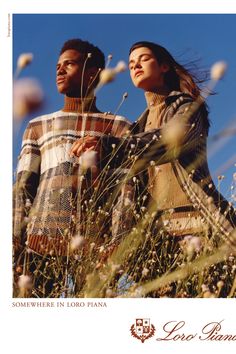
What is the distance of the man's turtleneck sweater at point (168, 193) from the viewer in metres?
3.52

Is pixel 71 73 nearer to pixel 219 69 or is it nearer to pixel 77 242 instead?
pixel 219 69

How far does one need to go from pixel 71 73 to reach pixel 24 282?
114 centimetres

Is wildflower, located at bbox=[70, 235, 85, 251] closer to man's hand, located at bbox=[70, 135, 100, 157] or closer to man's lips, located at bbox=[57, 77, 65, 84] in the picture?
man's hand, located at bbox=[70, 135, 100, 157]

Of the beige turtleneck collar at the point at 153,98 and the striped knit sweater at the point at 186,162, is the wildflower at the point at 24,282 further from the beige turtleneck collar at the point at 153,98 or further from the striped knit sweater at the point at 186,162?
the beige turtleneck collar at the point at 153,98

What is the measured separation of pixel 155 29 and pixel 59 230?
3.86 feet

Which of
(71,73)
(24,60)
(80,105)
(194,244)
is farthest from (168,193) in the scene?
(24,60)

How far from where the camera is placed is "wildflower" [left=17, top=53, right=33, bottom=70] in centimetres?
339

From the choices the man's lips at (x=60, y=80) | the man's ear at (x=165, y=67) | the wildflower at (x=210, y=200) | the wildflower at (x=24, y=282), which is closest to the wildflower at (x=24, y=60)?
the man's lips at (x=60, y=80)

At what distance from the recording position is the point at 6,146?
3.44 metres

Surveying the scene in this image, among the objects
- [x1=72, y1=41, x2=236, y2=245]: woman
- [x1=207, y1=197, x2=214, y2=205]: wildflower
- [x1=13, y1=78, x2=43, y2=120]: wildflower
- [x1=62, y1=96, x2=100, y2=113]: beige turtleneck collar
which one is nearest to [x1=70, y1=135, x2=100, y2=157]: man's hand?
[x1=72, y1=41, x2=236, y2=245]: woman

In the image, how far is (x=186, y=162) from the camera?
3539mm
